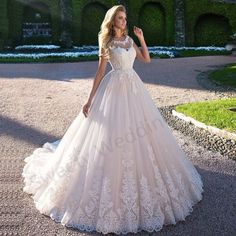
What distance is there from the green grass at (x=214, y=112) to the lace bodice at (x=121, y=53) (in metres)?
3.05

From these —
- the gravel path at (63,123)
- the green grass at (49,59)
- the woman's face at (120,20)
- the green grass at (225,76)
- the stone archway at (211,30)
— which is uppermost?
the stone archway at (211,30)

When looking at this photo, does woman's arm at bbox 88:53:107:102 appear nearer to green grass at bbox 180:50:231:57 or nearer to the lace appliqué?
the lace appliqué

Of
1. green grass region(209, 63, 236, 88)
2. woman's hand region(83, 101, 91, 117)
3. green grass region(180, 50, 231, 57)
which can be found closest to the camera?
woman's hand region(83, 101, 91, 117)

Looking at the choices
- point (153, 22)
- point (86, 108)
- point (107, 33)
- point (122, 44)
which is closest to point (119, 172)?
point (86, 108)

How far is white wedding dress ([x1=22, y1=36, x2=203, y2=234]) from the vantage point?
401cm

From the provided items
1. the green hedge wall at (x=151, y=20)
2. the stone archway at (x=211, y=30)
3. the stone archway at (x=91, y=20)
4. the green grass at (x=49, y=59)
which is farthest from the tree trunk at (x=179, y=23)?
the green grass at (x=49, y=59)

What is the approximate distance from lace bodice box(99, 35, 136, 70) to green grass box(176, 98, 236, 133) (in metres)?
3.05

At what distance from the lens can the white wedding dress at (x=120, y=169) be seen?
13.1ft

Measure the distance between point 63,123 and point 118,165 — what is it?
3.80 m

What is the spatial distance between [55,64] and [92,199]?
11393mm

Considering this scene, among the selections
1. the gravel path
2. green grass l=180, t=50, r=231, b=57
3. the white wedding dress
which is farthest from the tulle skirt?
green grass l=180, t=50, r=231, b=57

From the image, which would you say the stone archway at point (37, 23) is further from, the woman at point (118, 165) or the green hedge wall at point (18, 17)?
the woman at point (118, 165)

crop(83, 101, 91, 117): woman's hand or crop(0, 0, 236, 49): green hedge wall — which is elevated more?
crop(0, 0, 236, 49): green hedge wall

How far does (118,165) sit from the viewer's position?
13.5 feet
